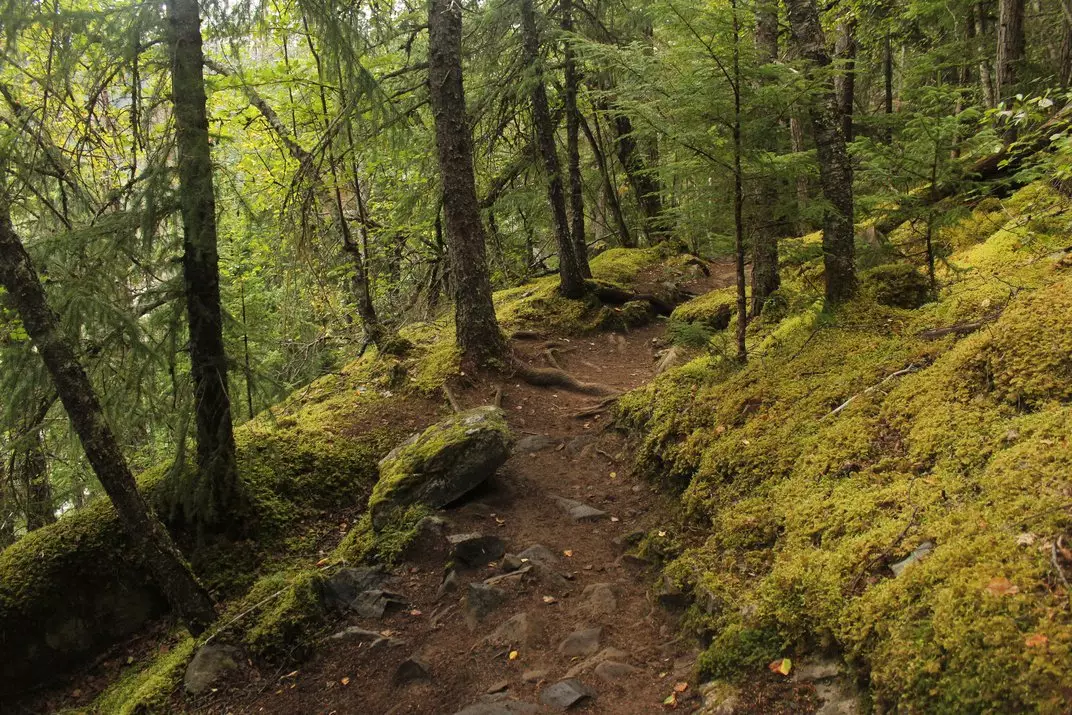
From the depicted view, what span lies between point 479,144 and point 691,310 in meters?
5.08

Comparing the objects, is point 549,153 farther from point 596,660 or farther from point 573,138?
point 596,660

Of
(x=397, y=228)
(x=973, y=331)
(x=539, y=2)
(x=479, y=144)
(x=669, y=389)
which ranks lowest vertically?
(x=669, y=389)

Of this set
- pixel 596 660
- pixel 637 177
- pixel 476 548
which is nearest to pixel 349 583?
pixel 476 548

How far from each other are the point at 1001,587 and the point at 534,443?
18.6 ft

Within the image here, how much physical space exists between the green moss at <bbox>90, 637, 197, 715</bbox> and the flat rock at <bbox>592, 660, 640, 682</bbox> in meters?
3.50

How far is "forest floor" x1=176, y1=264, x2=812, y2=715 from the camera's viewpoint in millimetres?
4078

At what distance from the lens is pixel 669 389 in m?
7.29

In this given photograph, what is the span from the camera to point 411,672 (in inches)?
181

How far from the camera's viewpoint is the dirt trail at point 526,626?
4.18 m

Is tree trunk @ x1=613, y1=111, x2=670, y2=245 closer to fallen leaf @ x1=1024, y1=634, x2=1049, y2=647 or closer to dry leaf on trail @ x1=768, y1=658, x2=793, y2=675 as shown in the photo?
dry leaf on trail @ x1=768, y1=658, x2=793, y2=675

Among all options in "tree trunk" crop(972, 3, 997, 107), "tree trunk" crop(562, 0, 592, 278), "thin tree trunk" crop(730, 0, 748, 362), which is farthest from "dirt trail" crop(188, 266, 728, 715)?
"tree trunk" crop(972, 3, 997, 107)

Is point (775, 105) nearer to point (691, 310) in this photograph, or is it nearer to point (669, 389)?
point (669, 389)

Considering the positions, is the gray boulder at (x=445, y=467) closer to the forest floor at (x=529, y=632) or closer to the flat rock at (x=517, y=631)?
the forest floor at (x=529, y=632)

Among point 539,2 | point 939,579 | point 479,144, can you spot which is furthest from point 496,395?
point 539,2
